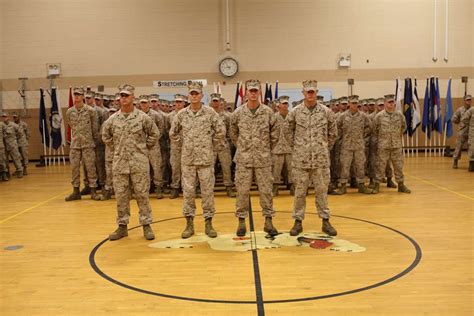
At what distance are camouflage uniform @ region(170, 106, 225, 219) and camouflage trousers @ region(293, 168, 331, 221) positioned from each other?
3.65 feet

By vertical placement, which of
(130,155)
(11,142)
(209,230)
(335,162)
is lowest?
(209,230)

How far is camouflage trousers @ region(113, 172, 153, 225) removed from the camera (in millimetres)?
5812

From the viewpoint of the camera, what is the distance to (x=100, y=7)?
52.2 feet

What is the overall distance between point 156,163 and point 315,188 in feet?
13.2

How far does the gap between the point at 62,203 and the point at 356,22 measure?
38.6 ft

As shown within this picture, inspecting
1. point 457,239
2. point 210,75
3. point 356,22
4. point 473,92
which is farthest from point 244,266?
point 473,92

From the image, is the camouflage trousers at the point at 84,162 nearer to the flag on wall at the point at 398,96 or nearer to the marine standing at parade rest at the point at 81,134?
the marine standing at parade rest at the point at 81,134

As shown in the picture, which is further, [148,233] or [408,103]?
[408,103]

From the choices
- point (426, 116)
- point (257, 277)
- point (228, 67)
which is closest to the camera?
point (257, 277)

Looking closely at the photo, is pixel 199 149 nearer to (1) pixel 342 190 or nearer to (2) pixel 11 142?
(1) pixel 342 190

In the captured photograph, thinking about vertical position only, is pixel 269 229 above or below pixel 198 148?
below

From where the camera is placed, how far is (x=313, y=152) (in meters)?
5.79

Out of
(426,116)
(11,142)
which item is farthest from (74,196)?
(426,116)

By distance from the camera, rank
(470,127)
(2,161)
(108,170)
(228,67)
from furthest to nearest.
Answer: (228,67), (2,161), (470,127), (108,170)
